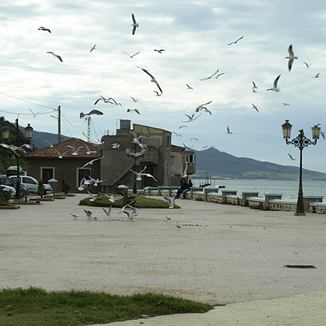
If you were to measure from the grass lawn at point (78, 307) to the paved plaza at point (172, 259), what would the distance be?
→ 1.96ft

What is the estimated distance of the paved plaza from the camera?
33.9ft

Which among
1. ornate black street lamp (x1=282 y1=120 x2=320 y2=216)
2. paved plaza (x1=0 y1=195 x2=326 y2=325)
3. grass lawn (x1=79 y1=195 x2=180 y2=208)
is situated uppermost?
ornate black street lamp (x1=282 y1=120 x2=320 y2=216)

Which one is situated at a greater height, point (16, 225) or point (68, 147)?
point (68, 147)

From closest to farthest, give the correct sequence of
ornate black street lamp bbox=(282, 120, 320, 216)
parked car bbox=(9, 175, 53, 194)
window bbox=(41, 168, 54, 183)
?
ornate black street lamp bbox=(282, 120, 320, 216) → parked car bbox=(9, 175, 53, 194) → window bbox=(41, 168, 54, 183)

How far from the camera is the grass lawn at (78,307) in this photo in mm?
7805

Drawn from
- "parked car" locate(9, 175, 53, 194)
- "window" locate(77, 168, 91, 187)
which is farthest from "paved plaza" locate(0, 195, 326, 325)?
"window" locate(77, 168, 91, 187)

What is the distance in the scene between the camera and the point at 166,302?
344 inches

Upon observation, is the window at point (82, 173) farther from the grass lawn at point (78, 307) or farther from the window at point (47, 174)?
the grass lawn at point (78, 307)

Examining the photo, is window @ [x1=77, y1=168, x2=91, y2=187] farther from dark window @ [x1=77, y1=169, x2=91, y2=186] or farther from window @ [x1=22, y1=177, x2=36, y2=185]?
window @ [x1=22, y1=177, x2=36, y2=185]

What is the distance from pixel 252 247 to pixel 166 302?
26.2ft

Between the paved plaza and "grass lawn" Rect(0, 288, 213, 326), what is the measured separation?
1.96 ft

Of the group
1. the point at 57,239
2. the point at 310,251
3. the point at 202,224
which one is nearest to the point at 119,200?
the point at 202,224

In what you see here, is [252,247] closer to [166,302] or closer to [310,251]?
[310,251]

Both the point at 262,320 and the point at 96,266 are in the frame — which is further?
the point at 96,266
